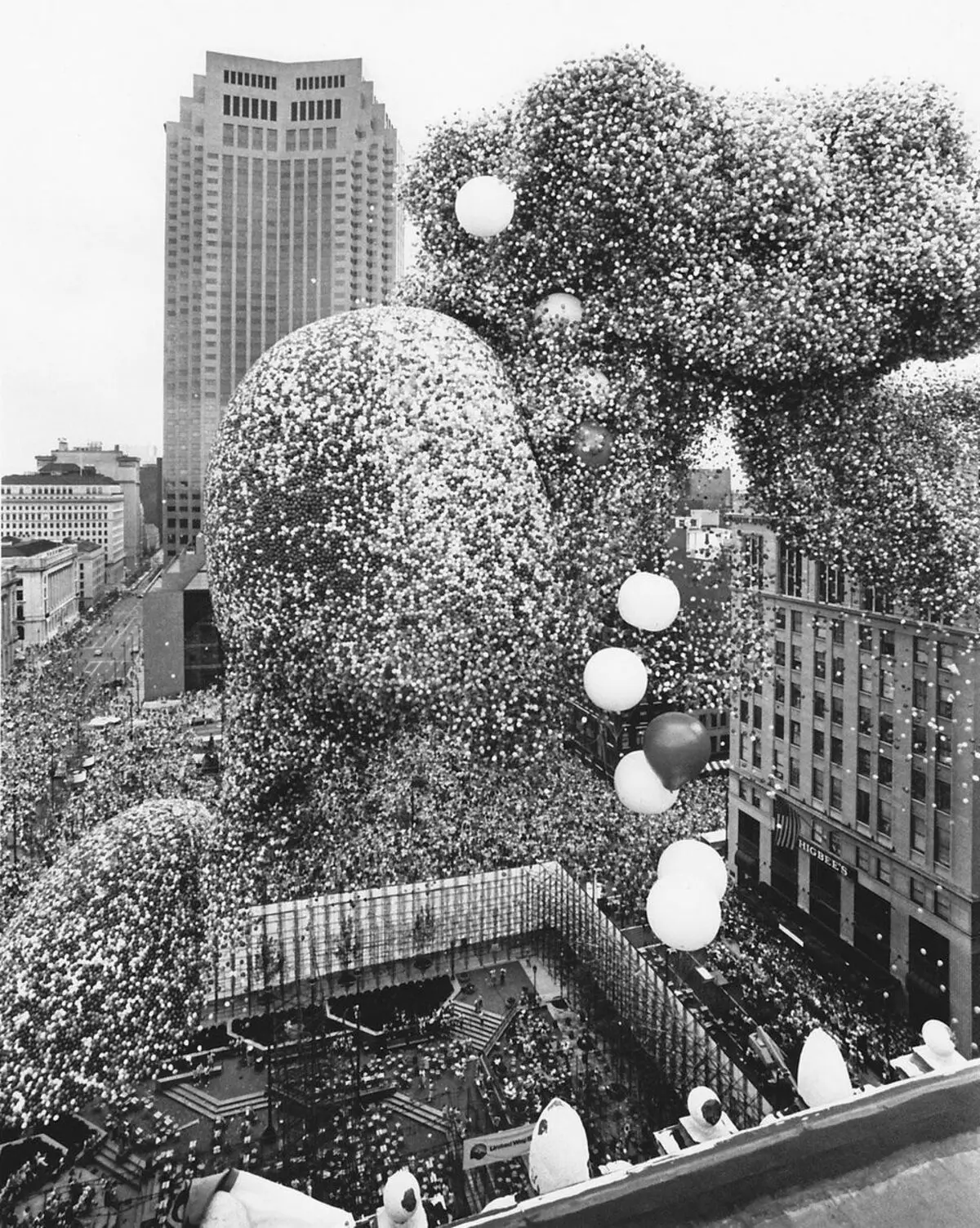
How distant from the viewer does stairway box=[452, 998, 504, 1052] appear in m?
2.14

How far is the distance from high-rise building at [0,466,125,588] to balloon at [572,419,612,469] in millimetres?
1153

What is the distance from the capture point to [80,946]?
1.38m

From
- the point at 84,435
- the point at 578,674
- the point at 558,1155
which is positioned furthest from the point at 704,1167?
the point at 84,435

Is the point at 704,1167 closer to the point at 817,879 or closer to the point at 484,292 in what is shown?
the point at 817,879

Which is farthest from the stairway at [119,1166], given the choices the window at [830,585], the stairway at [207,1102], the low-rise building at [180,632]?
the window at [830,585]

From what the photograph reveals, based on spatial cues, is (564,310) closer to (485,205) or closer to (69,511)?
(485,205)

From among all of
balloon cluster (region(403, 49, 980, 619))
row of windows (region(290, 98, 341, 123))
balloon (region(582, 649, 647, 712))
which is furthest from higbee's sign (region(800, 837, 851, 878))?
row of windows (region(290, 98, 341, 123))

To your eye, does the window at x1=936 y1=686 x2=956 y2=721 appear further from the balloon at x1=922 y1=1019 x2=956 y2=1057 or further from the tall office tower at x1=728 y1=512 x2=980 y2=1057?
the balloon at x1=922 y1=1019 x2=956 y2=1057

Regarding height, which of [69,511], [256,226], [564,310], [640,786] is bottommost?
[640,786]

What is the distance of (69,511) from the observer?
5.74 feet

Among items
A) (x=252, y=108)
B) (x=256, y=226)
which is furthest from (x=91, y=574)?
(x=252, y=108)

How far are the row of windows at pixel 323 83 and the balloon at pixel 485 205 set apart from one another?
59cm

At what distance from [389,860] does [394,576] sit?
0.92 m

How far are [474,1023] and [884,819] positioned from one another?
142 cm
